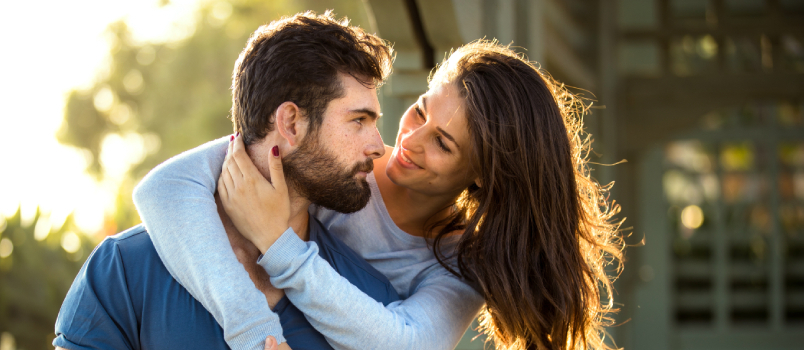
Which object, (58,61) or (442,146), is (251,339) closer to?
(442,146)

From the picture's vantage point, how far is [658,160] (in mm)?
6434

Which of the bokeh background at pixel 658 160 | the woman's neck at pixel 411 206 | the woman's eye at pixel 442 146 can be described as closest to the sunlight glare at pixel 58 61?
the bokeh background at pixel 658 160

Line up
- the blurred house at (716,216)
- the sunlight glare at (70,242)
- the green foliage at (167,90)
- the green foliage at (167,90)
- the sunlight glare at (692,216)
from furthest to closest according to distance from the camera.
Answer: the green foliage at (167,90), the green foliage at (167,90), the sunlight glare at (692,216), the blurred house at (716,216), the sunlight glare at (70,242)

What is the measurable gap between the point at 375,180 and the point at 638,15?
542cm

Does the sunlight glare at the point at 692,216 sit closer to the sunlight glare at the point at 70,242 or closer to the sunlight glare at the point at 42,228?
the sunlight glare at the point at 70,242

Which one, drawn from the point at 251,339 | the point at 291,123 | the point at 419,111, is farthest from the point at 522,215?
the point at 251,339

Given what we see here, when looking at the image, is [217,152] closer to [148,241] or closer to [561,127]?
[148,241]

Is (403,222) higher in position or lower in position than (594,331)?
higher

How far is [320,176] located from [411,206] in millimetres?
430

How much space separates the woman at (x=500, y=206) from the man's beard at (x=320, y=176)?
22 cm

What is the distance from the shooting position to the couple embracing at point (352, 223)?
4.49ft

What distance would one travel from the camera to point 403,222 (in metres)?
1.86

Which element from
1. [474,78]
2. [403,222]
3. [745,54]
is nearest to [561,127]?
[474,78]

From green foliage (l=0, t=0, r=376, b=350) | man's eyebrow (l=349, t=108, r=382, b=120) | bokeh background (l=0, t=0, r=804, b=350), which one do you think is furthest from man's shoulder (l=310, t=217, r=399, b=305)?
green foliage (l=0, t=0, r=376, b=350)
